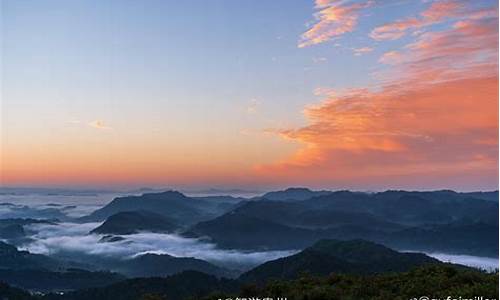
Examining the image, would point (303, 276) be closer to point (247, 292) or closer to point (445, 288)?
point (247, 292)

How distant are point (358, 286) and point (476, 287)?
6.69 metres

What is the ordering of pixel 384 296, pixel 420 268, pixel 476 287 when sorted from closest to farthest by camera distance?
pixel 476 287 < pixel 384 296 < pixel 420 268

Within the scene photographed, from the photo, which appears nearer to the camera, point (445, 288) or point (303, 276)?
point (445, 288)

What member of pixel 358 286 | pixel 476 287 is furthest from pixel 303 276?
pixel 476 287

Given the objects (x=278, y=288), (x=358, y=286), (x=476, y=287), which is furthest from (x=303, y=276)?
(x=476, y=287)

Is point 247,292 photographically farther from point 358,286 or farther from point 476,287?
point 476,287

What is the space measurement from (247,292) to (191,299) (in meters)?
3.55

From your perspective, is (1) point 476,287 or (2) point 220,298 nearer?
(1) point 476,287

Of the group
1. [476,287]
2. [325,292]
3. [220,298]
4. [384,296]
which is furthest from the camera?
[220,298]

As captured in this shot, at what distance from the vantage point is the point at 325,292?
2609 centimetres

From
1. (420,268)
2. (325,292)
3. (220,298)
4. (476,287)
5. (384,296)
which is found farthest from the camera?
(420,268)

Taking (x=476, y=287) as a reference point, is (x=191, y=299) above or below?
below

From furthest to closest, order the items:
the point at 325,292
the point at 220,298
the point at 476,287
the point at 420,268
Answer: the point at 420,268 → the point at 220,298 → the point at 325,292 → the point at 476,287

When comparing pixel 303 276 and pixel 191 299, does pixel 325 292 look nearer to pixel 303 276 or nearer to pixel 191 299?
pixel 303 276
